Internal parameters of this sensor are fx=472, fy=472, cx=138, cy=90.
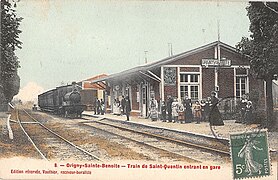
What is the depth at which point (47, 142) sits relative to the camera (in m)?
3.11

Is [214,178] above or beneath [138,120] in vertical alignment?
beneath

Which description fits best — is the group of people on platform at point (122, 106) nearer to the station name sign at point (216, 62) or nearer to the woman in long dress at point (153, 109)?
the woman in long dress at point (153, 109)

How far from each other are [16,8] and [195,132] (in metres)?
1.43

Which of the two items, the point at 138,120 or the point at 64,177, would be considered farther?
the point at 138,120

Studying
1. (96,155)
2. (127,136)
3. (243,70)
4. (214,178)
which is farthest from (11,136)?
(243,70)

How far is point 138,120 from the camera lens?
325cm

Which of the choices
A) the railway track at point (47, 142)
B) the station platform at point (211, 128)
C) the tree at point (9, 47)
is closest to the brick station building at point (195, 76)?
the station platform at point (211, 128)

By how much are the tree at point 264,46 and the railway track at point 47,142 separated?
47.8 inches

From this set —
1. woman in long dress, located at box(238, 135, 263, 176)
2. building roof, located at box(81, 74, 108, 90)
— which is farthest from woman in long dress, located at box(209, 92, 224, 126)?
building roof, located at box(81, 74, 108, 90)

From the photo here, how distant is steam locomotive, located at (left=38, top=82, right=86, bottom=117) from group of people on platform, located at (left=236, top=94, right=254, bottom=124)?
3.51 feet

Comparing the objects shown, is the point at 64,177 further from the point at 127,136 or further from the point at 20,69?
the point at 20,69

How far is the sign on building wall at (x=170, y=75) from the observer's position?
3191 millimetres

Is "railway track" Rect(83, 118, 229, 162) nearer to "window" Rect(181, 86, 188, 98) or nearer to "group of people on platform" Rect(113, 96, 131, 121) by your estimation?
"group of people on platform" Rect(113, 96, 131, 121)

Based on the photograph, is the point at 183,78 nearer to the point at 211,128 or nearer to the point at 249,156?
the point at 211,128
